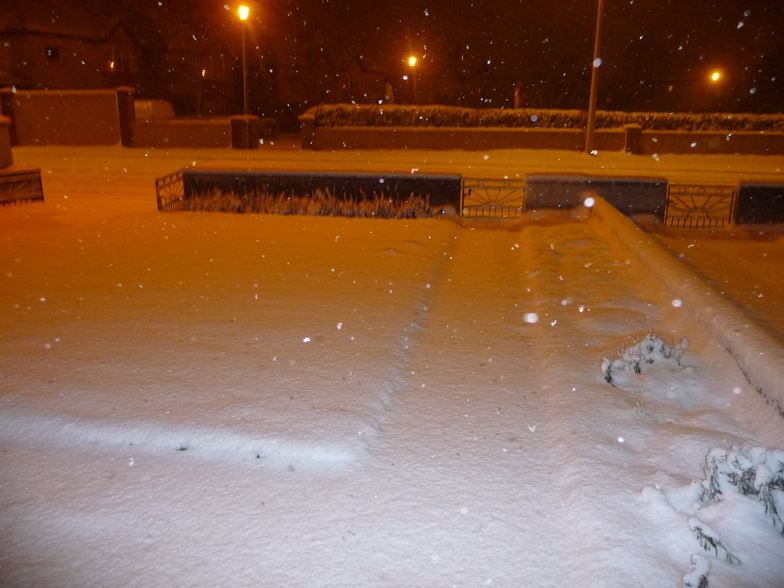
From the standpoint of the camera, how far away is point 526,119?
26250 mm

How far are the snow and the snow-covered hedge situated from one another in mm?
18074

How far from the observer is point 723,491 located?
3734mm

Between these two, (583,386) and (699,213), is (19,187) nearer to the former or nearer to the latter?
(583,386)

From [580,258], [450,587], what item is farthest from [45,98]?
[450,587]

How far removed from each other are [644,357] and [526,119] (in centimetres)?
2218

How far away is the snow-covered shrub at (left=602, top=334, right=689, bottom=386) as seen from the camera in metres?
5.51

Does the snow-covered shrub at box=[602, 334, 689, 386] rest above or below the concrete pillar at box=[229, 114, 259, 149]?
below

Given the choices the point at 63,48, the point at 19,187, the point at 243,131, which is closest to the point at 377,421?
the point at 19,187

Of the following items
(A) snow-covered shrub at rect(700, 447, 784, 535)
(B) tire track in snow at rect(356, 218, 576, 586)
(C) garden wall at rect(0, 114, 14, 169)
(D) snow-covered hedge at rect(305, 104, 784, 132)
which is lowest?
(B) tire track in snow at rect(356, 218, 576, 586)

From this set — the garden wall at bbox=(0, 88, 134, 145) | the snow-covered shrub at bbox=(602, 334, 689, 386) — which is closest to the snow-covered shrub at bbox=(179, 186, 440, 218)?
the snow-covered shrub at bbox=(602, 334, 689, 386)

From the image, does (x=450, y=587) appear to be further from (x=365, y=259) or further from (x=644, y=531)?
(x=365, y=259)

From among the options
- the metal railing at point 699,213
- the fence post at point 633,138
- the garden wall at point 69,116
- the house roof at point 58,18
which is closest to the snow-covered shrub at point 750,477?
the metal railing at point 699,213

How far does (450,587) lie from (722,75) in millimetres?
41814

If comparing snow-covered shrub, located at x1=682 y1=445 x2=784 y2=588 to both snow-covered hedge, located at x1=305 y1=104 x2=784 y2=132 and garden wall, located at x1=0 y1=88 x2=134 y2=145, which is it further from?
garden wall, located at x1=0 y1=88 x2=134 y2=145
